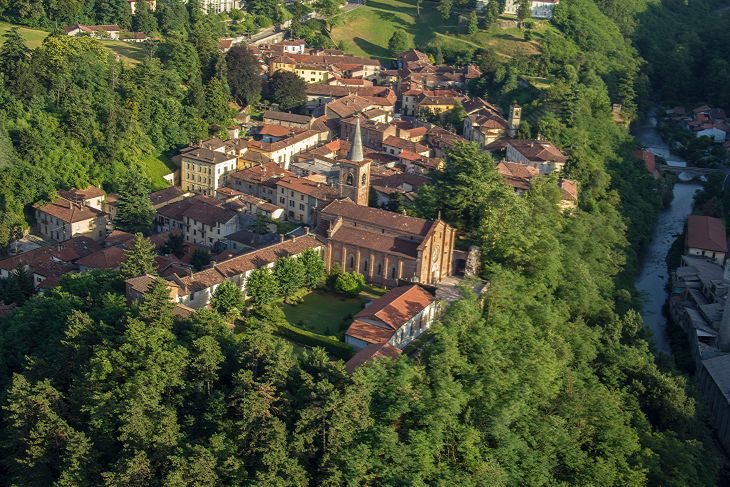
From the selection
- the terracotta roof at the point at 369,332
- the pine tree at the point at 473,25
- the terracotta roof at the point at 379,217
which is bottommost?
the terracotta roof at the point at 369,332

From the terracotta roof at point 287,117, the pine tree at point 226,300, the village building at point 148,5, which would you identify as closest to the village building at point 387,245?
the pine tree at point 226,300

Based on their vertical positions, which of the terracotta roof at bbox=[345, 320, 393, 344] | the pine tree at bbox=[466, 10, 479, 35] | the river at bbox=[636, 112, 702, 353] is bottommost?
the river at bbox=[636, 112, 702, 353]

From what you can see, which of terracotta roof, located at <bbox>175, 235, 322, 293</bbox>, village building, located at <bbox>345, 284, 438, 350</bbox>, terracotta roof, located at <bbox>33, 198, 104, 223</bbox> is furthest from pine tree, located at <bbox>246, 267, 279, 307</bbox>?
terracotta roof, located at <bbox>33, 198, 104, 223</bbox>

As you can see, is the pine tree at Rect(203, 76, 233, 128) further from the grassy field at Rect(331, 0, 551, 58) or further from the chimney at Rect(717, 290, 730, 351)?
the chimney at Rect(717, 290, 730, 351)

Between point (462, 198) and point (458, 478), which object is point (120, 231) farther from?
point (458, 478)

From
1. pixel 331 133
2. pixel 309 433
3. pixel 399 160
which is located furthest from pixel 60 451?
pixel 331 133

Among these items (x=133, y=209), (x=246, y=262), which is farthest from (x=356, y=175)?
(x=133, y=209)

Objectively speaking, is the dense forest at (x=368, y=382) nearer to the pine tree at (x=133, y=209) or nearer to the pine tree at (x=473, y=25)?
the pine tree at (x=133, y=209)
